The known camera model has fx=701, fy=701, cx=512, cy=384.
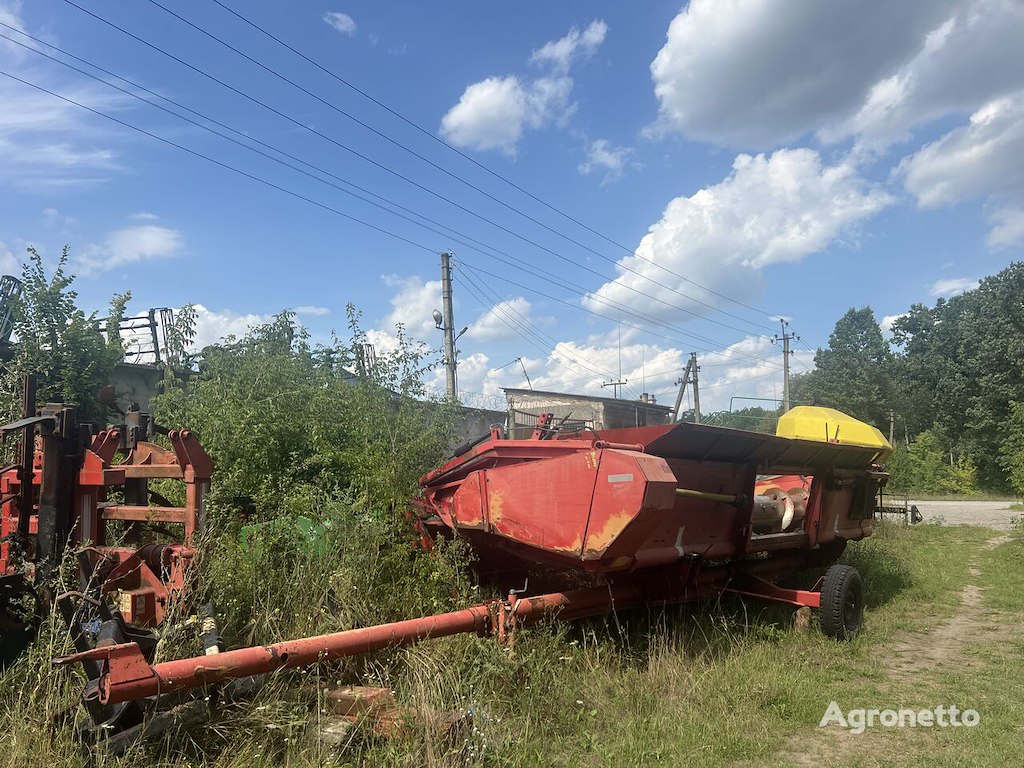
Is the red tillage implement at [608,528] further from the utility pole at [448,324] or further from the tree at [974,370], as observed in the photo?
the tree at [974,370]

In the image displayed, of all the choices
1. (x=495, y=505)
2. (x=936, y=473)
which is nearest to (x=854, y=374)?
(x=936, y=473)

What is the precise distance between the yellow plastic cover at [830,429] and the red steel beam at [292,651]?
13.6 ft

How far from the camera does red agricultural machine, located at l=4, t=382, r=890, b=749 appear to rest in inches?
126

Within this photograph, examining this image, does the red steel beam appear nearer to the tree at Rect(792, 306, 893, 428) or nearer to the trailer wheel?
the trailer wheel

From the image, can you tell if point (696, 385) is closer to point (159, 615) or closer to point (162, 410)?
point (162, 410)

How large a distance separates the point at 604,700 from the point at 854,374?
51473mm

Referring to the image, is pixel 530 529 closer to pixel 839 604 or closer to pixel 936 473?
pixel 839 604

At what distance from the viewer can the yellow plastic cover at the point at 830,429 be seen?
7875 millimetres

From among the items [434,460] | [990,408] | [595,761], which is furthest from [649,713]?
[990,408]

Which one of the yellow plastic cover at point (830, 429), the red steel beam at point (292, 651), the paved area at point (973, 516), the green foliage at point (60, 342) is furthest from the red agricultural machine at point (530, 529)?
the paved area at point (973, 516)

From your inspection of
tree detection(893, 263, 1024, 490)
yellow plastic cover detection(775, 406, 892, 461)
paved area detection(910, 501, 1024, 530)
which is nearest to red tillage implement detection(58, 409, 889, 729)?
yellow plastic cover detection(775, 406, 892, 461)

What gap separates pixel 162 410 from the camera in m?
7.55

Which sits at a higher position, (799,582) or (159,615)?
(159,615)

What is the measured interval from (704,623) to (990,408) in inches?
1709
